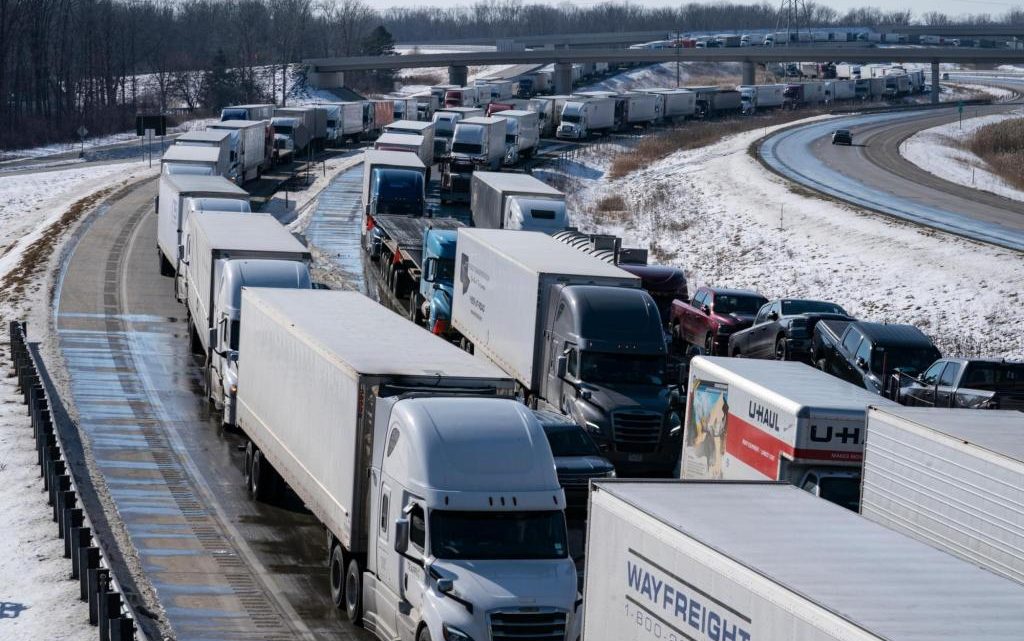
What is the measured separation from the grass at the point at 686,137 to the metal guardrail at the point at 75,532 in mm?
55209

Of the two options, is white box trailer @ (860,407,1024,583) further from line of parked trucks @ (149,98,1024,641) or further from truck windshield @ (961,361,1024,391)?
truck windshield @ (961,361,1024,391)

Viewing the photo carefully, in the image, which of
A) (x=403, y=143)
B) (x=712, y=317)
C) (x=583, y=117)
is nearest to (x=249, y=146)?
(x=403, y=143)

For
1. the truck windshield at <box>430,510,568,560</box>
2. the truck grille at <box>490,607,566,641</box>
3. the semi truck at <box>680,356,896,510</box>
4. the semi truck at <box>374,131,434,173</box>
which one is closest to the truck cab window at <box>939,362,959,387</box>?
the semi truck at <box>680,356,896,510</box>

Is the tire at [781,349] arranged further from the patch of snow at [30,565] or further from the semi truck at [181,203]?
the patch of snow at [30,565]

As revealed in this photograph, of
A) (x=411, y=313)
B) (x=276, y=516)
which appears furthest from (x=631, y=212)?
(x=276, y=516)

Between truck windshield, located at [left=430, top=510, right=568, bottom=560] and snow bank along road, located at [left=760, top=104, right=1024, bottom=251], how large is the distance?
109ft

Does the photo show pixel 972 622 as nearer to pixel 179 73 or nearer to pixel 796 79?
pixel 179 73

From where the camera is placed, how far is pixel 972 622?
27.1 ft

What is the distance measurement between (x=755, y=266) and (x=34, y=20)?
326 feet

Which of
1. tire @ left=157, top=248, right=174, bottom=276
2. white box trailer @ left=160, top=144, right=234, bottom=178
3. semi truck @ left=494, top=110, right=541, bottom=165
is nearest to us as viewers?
tire @ left=157, top=248, right=174, bottom=276

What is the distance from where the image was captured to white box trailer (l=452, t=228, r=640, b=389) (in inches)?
1008

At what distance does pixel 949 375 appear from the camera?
25234 millimetres

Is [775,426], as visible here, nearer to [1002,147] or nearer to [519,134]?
[519,134]

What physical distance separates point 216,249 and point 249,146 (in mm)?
39798
